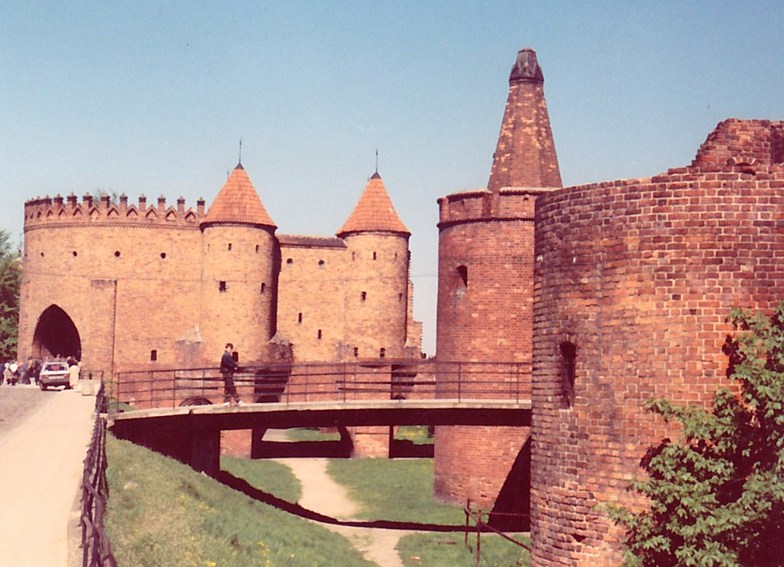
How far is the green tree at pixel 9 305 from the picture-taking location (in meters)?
57.2

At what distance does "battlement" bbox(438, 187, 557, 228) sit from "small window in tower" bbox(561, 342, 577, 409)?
14890mm

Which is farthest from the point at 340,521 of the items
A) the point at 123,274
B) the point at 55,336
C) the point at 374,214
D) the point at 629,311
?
the point at 55,336

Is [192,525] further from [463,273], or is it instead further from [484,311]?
[463,273]

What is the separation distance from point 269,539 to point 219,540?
3.09 metres

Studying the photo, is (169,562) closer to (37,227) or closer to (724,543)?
(724,543)

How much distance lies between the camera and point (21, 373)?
1618 inches

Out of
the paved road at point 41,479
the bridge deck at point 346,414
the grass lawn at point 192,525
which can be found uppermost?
the bridge deck at point 346,414

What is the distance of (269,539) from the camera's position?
1834cm

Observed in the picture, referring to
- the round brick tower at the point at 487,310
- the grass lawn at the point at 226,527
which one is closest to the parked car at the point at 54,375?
the grass lawn at the point at 226,527

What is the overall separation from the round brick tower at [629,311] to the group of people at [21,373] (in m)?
30.6

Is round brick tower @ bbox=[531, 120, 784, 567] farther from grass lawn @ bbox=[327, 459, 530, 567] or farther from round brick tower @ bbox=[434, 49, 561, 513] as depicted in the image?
round brick tower @ bbox=[434, 49, 561, 513]

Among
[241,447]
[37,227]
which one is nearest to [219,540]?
[241,447]

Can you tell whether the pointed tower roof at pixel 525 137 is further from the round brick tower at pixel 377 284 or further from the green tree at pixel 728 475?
the green tree at pixel 728 475

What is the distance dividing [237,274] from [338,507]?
16091mm
